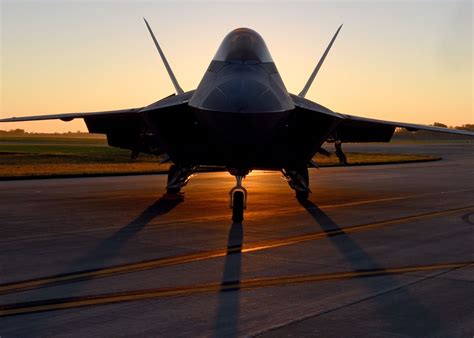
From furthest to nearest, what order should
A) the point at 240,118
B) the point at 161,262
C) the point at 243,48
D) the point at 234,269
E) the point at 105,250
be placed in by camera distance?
the point at 243,48 < the point at 240,118 < the point at 105,250 < the point at 161,262 < the point at 234,269

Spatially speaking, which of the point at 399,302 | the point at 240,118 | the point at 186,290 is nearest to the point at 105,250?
the point at 186,290

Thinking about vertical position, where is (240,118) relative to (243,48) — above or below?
below

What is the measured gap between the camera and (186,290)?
7.48 meters

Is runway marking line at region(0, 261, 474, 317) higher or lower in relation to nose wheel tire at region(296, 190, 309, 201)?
higher

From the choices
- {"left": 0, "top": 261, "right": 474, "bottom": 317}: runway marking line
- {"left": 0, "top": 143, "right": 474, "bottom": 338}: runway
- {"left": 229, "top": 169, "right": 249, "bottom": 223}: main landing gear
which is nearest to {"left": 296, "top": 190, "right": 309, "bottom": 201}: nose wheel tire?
{"left": 0, "top": 143, "right": 474, "bottom": 338}: runway

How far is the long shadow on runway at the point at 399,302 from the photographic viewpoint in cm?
607

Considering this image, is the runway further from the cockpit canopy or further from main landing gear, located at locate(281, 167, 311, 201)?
the cockpit canopy

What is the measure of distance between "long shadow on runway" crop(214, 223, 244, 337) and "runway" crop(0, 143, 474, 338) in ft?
0.07

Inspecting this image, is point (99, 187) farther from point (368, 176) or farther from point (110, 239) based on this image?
point (368, 176)

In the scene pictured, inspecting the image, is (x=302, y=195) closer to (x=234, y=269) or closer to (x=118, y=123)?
(x=118, y=123)

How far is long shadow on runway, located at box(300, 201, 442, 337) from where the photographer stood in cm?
607

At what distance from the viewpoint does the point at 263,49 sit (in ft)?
44.9

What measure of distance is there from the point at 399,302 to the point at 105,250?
4.96 metres

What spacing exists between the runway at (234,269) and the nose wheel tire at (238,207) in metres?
0.42
